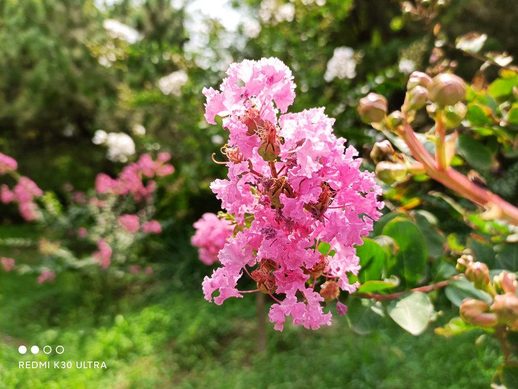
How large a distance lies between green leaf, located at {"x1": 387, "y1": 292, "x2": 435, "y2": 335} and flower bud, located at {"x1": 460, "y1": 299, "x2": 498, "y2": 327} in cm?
19

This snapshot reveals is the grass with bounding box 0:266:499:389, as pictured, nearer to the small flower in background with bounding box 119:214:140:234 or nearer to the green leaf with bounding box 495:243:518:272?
the small flower in background with bounding box 119:214:140:234

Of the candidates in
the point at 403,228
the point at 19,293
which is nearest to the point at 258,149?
the point at 403,228

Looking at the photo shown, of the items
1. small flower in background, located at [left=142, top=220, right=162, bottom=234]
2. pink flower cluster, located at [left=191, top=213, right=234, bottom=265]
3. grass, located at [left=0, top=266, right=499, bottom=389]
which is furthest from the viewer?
small flower in background, located at [left=142, top=220, right=162, bottom=234]

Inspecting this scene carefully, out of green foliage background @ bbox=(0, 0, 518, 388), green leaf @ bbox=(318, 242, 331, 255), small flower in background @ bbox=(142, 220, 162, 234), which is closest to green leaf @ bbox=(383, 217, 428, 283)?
green foliage background @ bbox=(0, 0, 518, 388)

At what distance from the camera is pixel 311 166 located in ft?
1.74

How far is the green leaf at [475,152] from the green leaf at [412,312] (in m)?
0.37

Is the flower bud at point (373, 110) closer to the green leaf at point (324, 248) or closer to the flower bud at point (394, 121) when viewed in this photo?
the flower bud at point (394, 121)

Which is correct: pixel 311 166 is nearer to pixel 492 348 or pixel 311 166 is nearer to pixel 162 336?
pixel 492 348


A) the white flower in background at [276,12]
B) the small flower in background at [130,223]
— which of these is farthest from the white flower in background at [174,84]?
the small flower in background at [130,223]

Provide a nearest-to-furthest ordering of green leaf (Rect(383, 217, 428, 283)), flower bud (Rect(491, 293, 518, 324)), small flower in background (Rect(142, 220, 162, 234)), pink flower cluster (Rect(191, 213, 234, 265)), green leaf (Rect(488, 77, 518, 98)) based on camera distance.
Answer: flower bud (Rect(491, 293, 518, 324)), green leaf (Rect(383, 217, 428, 283)), green leaf (Rect(488, 77, 518, 98)), pink flower cluster (Rect(191, 213, 234, 265)), small flower in background (Rect(142, 220, 162, 234))

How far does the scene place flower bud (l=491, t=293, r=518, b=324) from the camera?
52 cm

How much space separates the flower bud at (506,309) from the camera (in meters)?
0.52

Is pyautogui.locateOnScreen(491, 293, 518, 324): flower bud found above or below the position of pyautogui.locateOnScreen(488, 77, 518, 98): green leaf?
below

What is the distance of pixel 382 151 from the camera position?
0.79 meters
